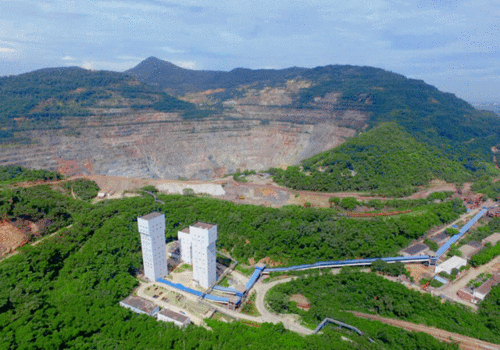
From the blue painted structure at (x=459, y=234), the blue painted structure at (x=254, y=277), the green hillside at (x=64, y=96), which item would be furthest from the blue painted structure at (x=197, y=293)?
the green hillside at (x=64, y=96)

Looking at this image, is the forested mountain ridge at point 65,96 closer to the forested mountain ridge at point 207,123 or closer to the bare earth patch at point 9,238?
the forested mountain ridge at point 207,123

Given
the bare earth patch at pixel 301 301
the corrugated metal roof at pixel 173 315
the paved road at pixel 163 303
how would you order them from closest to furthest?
1. the corrugated metal roof at pixel 173 315
2. the paved road at pixel 163 303
3. the bare earth patch at pixel 301 301

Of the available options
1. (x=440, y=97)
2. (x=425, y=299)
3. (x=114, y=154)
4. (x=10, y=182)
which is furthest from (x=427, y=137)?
(x=10, y=182)

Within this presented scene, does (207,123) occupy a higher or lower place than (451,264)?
higher

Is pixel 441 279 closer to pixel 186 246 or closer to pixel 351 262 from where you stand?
pixel 351 262

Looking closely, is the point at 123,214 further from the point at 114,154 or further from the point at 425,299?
the point at 114,154

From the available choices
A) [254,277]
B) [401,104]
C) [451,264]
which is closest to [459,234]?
[451,264]

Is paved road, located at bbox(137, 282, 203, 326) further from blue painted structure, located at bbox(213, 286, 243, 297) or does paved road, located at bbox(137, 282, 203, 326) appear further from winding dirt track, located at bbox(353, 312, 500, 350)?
winding dirt track, located at bbox(353, 312, 500, 350)
